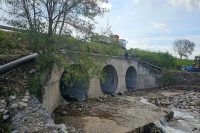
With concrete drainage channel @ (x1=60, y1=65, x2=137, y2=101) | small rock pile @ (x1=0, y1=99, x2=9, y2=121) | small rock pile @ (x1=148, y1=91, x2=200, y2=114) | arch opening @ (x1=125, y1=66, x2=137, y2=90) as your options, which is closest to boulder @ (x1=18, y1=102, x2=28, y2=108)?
small rock pile @ (x1=0, y1=99, x2=9, y2=121)

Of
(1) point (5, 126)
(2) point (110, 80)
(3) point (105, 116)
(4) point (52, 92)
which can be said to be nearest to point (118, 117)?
(3) point (105, 116)

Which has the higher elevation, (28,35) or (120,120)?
(28,35)

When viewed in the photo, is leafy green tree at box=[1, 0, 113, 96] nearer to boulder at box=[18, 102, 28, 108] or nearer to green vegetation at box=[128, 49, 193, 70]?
boulder at box=[18, 102, 28, 108]

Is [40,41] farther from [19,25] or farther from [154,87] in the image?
[154,87]

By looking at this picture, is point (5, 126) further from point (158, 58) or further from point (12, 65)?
point (158, 58)

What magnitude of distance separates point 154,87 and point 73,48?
20.0 metres

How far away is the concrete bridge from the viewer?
13781 mm

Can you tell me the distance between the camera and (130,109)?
55.2 feet

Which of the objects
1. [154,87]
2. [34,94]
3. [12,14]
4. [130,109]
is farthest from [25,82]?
[154,87]

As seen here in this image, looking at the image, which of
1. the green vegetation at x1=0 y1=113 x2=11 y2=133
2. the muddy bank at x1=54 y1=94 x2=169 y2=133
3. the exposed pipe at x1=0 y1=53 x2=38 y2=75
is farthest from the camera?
the muddy bank at x1=54 y1=94 x2=169 y2=133

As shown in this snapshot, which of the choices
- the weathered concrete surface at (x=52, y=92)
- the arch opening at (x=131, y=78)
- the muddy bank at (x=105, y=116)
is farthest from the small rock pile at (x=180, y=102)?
the weathered concrete surface at (x=52, y=92)

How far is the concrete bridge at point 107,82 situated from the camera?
45.2 ft

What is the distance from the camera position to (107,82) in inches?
967

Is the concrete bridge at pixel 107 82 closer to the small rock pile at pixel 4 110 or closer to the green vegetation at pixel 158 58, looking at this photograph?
the small rock pile at pixel 4 110
